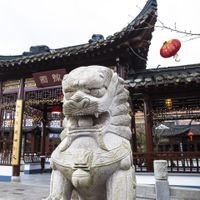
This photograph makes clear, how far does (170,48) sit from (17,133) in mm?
6148

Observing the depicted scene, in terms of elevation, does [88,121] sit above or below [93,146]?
above

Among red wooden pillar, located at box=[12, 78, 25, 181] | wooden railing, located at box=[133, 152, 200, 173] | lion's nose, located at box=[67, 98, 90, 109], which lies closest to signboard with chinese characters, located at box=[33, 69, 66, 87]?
red wooden pillar, located at box=[12, 78, 25, 181]

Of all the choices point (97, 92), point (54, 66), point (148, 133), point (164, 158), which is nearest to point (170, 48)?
point (148, 133)

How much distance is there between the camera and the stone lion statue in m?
2.53

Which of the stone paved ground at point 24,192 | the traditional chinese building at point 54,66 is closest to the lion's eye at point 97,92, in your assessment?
the stone paved ground at point 24,192

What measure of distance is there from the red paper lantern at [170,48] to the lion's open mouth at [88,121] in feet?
11.9

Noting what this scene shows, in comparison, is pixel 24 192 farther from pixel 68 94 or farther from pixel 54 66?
pixel 68 94

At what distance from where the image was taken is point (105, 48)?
8.32 meters

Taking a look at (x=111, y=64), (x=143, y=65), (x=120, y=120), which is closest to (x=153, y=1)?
(x=111, y=64)

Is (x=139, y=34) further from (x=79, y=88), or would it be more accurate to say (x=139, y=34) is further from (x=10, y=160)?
(x=10, y=160)

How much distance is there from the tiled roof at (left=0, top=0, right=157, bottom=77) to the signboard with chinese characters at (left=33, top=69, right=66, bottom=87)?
0.24 meters

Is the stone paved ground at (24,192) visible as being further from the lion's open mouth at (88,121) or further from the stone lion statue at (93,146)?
the lion's open mouth at (88,121)

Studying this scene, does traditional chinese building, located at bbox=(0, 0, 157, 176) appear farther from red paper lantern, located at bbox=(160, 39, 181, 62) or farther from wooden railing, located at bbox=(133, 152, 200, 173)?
wooden railing, located at bbox=(133, 152, 200, 173)

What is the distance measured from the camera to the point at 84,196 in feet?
8.89
